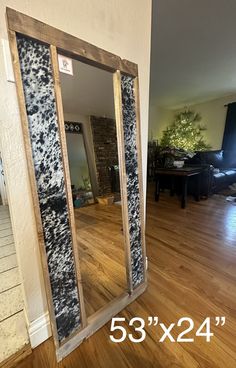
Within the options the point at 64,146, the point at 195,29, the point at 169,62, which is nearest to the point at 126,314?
the point at 64,146

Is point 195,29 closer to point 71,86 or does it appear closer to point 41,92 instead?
point 71,86

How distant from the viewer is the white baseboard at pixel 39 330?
978mm

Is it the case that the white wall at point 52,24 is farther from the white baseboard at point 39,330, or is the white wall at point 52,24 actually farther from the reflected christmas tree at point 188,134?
the reflected christmas tree at point 188,134

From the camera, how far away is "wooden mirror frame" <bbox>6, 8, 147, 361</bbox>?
0.69 metres

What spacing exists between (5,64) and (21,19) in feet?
0.56

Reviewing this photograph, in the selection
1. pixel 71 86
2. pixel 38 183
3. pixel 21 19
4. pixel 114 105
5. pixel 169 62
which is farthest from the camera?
pixel 169 62

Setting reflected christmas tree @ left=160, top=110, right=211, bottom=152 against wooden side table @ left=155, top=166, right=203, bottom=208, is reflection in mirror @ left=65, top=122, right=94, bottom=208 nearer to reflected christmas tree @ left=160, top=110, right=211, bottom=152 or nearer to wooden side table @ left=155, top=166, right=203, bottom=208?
wooden side table @ left=155, top=166, right=203, bottom=208

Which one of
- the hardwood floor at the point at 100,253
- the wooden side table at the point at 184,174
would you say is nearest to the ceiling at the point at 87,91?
the hardwood floor at the point at 100,253

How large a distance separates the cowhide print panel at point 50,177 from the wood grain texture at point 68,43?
4cm

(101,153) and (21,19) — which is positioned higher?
(21,19)

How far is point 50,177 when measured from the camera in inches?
31.9

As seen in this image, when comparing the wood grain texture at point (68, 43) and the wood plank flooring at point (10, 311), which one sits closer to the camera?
the wood grain texture at point (68, 43)

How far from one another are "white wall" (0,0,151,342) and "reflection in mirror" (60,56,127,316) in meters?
0.19

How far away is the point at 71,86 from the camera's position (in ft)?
3.09
